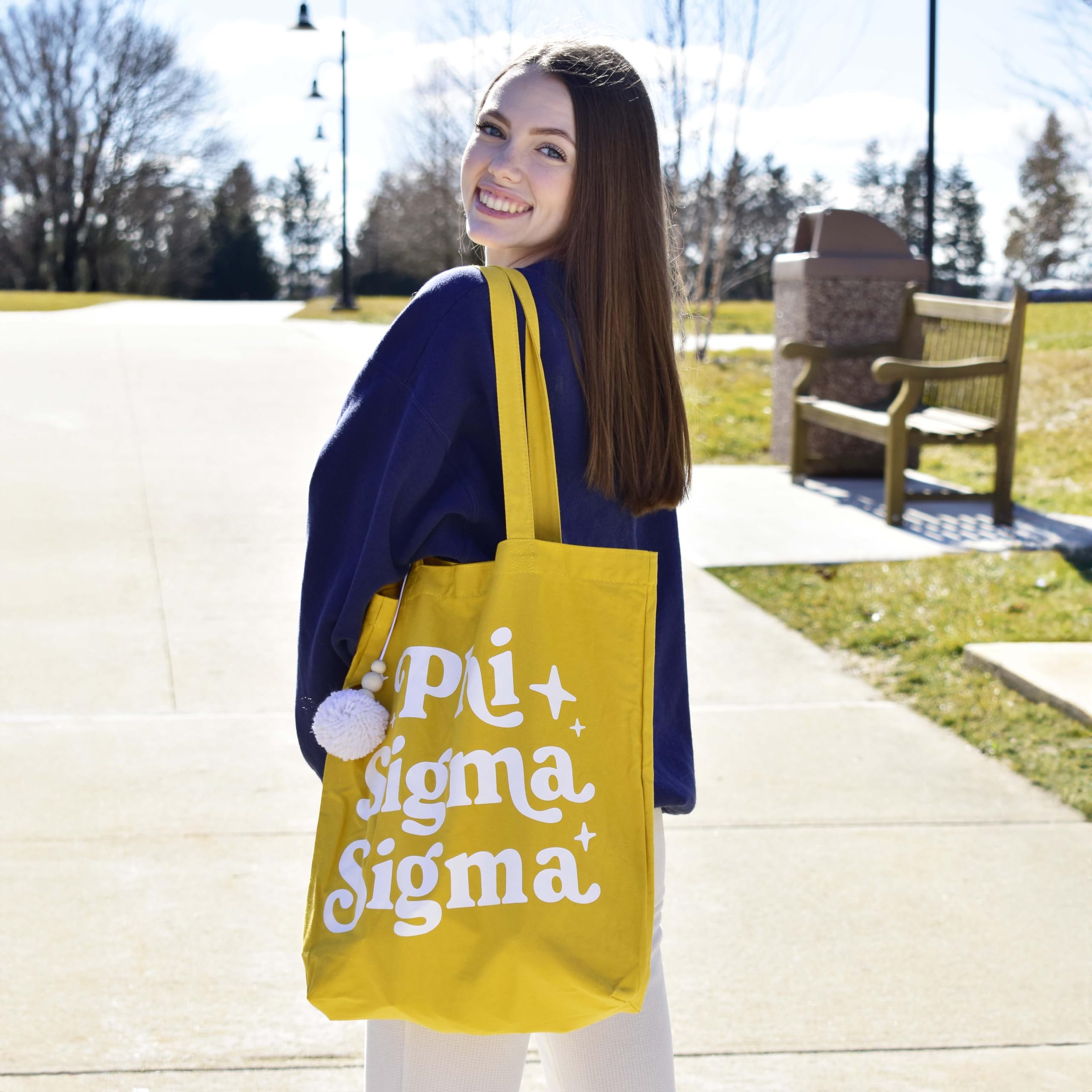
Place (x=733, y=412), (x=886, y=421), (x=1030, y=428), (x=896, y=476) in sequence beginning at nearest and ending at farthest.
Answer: (x=896, y=476), (x=886, y=421), (x=1030, y=428), (x=733, y=412)

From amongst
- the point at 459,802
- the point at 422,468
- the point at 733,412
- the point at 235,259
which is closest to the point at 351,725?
the point at 459,802

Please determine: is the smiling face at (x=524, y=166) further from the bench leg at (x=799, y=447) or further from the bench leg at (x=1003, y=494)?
the bench leg at (x=799, y=447)

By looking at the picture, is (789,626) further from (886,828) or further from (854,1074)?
(854,1074)

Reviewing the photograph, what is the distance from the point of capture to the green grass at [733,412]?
9.97 m

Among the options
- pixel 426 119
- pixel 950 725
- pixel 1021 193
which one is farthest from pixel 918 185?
pixel 950 725

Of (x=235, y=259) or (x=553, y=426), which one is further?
(x=235, y=259)

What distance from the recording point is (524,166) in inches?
63.8

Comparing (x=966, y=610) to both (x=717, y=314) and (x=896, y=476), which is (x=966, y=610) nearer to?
(x=896, y=476)

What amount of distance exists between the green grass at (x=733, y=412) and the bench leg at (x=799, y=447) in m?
0.62

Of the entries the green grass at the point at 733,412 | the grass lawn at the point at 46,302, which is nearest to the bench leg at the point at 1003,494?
the green grass at the point at 733,412

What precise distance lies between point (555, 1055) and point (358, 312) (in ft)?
90.0

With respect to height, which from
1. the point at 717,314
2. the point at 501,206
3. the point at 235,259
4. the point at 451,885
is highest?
the point at 235,259

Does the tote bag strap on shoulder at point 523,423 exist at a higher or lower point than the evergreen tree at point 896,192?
lower

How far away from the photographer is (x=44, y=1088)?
234 centimetres
